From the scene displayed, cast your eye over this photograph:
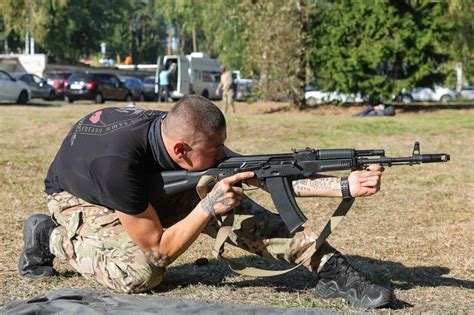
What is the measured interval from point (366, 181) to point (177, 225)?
1.14 meters

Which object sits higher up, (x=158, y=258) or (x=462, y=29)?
(x=462, y=29)

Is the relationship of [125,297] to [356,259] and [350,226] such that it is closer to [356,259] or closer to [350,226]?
[356,259]

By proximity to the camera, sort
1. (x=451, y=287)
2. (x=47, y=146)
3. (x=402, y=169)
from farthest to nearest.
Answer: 1. (x=47, y=146)
2. (x=402, y=169)
3. (x=451, y=287)

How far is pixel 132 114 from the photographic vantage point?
4867 millimetres

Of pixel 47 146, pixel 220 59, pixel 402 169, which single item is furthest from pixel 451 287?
pixel 220 59

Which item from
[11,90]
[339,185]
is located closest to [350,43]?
[11,90]

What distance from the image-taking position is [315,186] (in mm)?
4812

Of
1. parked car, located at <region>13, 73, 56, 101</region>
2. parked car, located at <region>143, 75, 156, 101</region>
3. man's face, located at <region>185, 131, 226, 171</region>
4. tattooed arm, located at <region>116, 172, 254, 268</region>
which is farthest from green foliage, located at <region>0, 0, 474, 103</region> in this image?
tattooed arm, located at <region>116, 172, 254, 268</region>

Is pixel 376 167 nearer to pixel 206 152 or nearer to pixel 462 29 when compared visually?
pixel 206 152

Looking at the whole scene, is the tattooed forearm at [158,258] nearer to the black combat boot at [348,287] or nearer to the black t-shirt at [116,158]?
the black t-shirt at [116,158]

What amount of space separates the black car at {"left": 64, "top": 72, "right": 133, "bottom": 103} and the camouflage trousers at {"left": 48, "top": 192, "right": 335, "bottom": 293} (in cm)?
3227

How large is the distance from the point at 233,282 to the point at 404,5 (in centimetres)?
2457

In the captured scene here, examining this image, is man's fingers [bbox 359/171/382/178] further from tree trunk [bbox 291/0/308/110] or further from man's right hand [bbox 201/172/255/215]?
tree trunk [bbox 291/0/308/110]

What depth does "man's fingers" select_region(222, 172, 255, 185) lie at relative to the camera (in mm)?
4496
